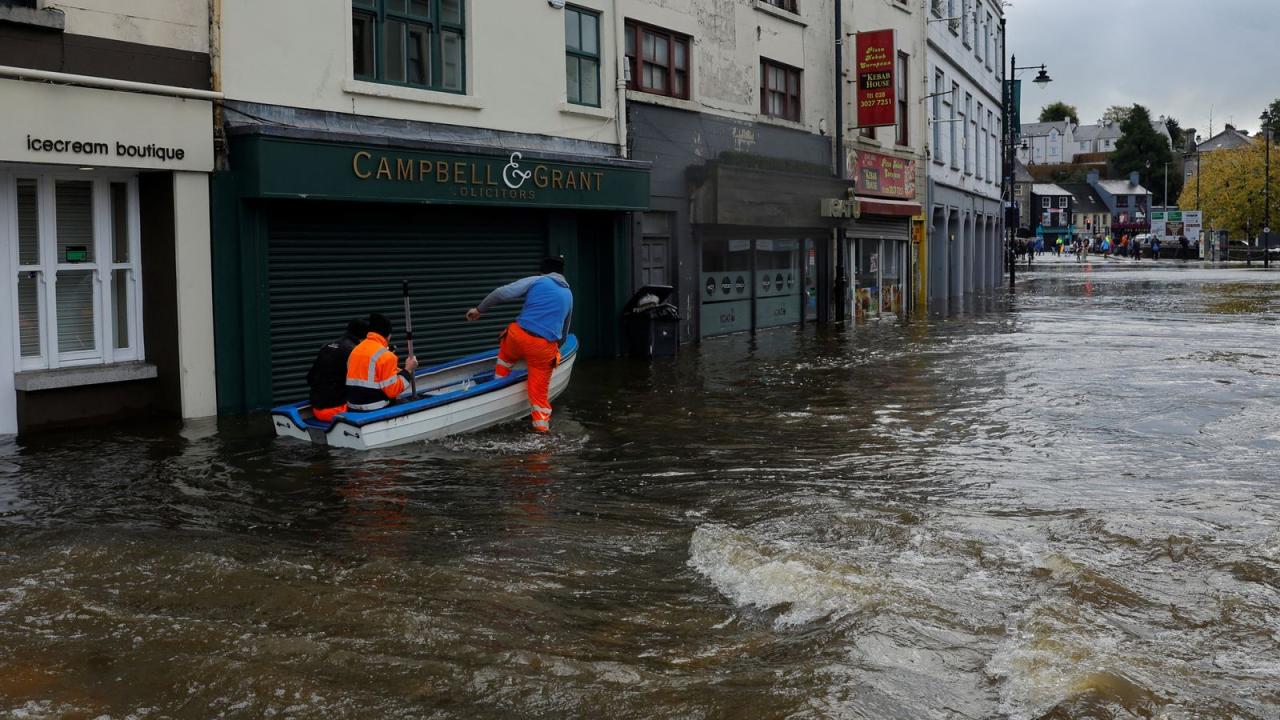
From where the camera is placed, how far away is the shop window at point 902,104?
31.6m

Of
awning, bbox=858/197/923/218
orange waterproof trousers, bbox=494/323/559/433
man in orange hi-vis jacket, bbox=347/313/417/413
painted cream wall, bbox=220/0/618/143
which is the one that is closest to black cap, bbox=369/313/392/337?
man in orange hi-vis jacket, bbox=347/313/417/413

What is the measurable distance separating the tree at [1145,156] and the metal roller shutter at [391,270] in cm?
14022

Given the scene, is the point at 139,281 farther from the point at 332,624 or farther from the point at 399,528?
the point at 332,624

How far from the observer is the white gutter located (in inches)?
431

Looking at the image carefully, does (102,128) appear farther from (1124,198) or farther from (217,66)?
(1124,198)

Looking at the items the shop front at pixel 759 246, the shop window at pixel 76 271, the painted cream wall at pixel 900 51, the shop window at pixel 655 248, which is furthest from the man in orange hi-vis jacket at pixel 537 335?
the painted cream wall at pixel 900 51

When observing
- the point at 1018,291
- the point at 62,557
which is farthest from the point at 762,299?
the point at 1018,291

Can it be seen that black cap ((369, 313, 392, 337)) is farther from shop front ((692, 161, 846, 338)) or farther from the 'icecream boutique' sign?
shop front ((692, 161, 846, 338))

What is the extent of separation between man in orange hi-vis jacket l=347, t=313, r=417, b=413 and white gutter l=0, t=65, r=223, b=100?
320 cm

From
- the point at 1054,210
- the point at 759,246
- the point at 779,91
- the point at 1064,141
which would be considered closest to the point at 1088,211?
the point at 1054,210

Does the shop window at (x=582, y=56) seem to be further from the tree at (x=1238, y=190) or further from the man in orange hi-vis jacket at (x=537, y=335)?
the tree at (x=1238, y=190)

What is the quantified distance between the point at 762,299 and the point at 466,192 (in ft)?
35.4

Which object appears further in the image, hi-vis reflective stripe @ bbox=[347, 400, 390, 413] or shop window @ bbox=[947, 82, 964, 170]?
shop window @ bbox=[947, 82, 964, 170]

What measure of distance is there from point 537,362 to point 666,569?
5464 mm
